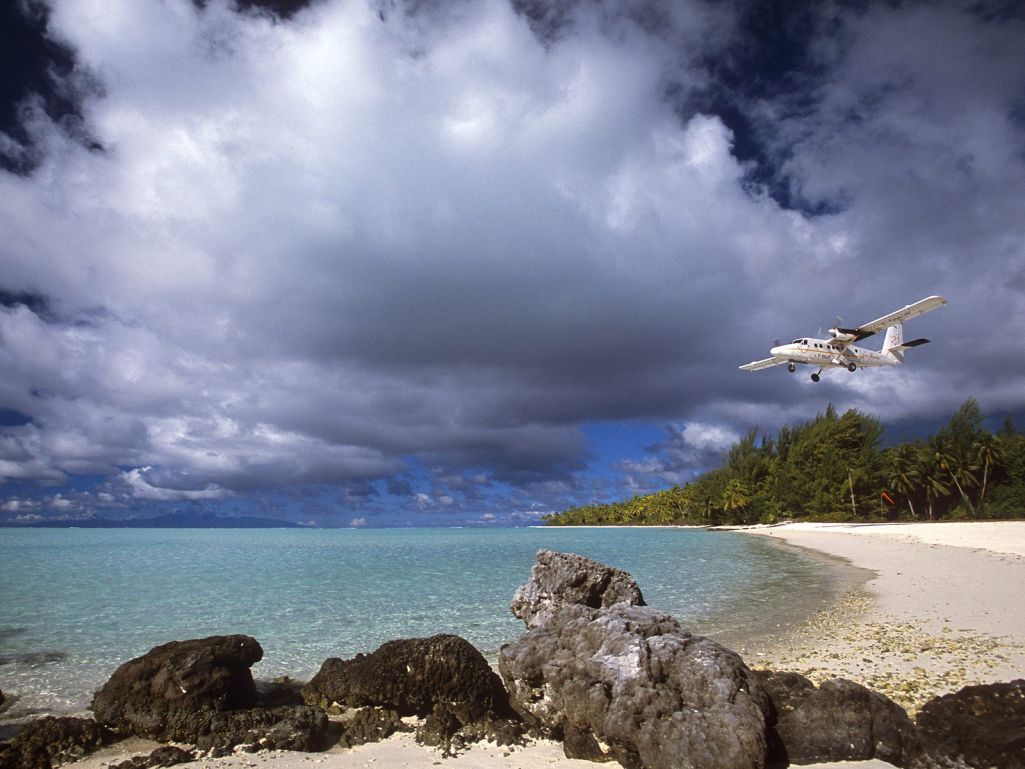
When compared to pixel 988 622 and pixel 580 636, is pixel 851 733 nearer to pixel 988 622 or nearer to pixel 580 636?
pixel 580 636

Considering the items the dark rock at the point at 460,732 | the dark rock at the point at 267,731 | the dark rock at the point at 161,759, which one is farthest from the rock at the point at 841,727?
the dark rock at the point at 161,759

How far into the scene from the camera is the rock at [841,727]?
569 centimetres

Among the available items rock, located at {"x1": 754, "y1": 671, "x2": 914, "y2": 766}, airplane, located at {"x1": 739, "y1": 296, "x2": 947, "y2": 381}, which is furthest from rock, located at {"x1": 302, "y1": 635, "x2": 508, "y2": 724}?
airplane, located at {"x1": 739, "y1": 296, "x2": 947, "y2": 381}

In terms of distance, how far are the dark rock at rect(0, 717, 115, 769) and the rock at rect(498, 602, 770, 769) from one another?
4992 millimetres

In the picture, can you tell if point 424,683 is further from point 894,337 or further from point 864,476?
point 864,476

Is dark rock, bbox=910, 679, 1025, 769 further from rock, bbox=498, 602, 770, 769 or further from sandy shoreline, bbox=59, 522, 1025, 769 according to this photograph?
rock, bbox=498, 602, 770, 769

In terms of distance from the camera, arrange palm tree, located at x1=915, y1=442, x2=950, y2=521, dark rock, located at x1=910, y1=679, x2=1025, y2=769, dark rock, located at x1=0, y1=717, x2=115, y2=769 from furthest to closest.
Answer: palm tree, located at x1=915, y1=442, x2=950, y2=521
dark rock, located at x1=0, y1=717, x2=115, y2=769
dark rock, located at x1=910, y1=679, x2=1025, y2=769

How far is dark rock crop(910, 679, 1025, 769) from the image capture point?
532cm

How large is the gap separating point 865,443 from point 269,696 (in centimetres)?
8784

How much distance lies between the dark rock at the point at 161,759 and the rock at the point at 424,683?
5.99 feet

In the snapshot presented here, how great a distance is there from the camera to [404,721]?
291 inches

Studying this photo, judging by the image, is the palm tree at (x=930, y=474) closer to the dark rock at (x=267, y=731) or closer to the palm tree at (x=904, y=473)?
the palm tree at (x=904, y=473)

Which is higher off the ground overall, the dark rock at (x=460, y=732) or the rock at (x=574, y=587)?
the rock at (x=574, y=587)

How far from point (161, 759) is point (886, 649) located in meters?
11.0
